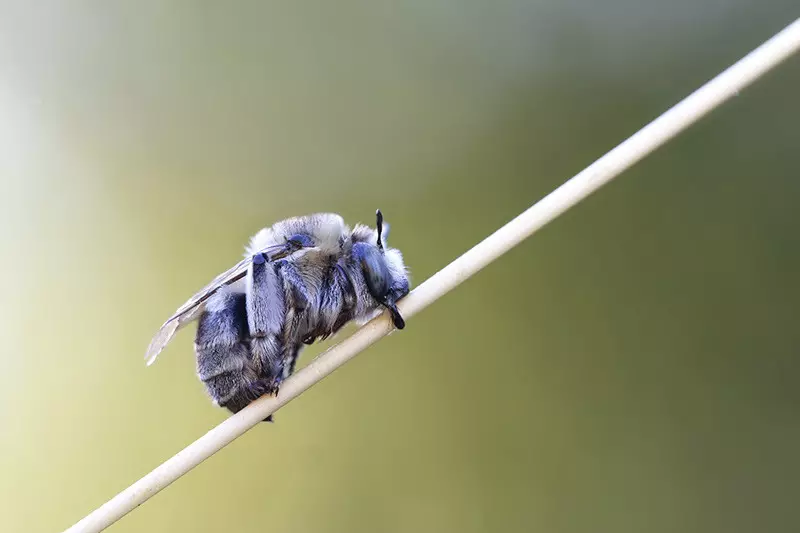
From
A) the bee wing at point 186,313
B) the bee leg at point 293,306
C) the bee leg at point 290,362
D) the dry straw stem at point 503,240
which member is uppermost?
the bee wing at point 186,313

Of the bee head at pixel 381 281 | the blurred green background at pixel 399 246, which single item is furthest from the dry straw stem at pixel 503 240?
the blurred green background at pixel 399 246

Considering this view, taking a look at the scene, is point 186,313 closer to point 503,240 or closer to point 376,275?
point 376,275

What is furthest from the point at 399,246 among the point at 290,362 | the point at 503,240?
the point at 503,240

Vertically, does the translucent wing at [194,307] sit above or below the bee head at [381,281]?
above

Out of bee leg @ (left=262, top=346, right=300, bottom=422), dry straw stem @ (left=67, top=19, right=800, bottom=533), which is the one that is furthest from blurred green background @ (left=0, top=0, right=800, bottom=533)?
dry straw stem @ (left=67, top=19, right=800, bottom=533)

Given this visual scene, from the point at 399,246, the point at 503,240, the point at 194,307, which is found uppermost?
the point at 399,246

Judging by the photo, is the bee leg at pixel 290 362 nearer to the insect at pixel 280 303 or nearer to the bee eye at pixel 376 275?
the insect at pixel 280 303

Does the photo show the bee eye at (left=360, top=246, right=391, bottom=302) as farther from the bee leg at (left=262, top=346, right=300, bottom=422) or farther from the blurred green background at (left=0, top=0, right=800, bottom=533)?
the blurred green background at (left=0, top=0, right=800, bottom=533)

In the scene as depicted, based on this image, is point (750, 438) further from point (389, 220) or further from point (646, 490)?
point (389, 220)
